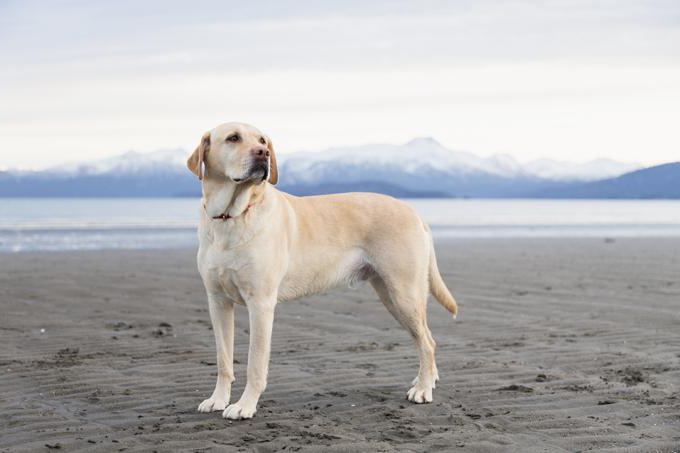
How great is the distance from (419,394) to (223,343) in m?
1.48

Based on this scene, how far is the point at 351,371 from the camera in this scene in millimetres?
6871

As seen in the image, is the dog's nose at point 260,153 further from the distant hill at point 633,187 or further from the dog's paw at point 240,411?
the distant hill at point 633,187

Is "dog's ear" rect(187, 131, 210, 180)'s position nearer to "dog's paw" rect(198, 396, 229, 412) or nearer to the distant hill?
"dog's paw" rect(198, 396, 229, 412)

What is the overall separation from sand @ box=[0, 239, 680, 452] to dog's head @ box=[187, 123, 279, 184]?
1652mm

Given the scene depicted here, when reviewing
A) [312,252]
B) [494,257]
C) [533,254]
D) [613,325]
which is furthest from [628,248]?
[312,252]

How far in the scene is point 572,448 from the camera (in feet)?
15.6

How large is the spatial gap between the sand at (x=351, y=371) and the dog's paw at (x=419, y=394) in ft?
0.28

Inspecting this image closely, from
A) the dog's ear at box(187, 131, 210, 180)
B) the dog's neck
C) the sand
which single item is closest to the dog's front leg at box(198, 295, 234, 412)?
the sand

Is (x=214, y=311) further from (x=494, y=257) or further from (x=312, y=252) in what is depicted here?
(x=494, y=257)

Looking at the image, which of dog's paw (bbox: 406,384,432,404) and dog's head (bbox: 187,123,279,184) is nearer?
dog's head (bbox: 187,123,279,184)

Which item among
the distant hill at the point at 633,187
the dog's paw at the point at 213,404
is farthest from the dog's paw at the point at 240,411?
the distant hill at the point at 633,187

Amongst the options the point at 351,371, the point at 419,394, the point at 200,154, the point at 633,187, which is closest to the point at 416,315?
the point at 419,394

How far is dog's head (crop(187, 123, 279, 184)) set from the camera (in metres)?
5.26

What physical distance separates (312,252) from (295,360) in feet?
5.77
